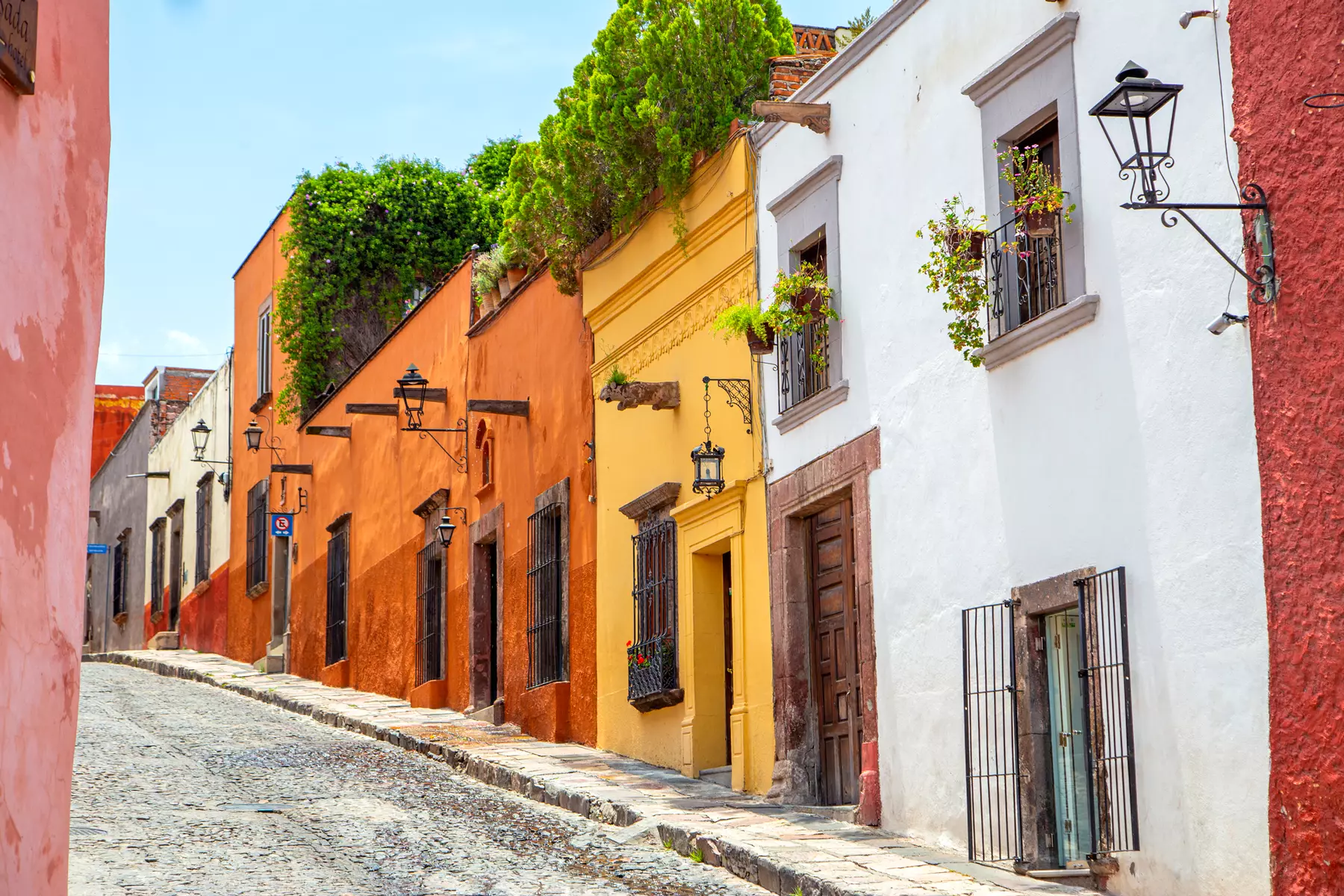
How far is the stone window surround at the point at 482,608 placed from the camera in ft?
59.6

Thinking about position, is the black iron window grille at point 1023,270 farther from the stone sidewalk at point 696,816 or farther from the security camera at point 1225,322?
the stone sidewalk at point 696,816

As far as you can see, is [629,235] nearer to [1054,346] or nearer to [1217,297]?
[1054,346]

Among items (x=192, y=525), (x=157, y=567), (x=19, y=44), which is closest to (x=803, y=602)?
(x=19, y=44)

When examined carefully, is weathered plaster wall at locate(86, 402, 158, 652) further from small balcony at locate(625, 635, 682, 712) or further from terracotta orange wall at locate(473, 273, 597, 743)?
small balcony at locate(625, 635, 682, 712)

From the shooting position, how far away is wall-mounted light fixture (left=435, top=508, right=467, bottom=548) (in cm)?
1902

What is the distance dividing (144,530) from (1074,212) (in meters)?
30.6

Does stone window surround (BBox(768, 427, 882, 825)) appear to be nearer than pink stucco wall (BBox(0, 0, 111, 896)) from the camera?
No

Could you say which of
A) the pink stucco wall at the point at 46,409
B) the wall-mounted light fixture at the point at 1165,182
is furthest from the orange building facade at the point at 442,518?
the pink stucco wall at the point at 46,409

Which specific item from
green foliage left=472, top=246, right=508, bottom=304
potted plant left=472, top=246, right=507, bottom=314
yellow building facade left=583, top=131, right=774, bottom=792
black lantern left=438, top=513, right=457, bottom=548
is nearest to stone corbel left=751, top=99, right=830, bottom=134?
yellow building facade left=583, top=131, right=774, bottom=792

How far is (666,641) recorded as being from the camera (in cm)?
1361

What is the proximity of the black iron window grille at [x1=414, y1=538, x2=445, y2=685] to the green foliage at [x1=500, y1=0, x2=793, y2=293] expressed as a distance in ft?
20.9

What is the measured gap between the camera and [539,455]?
16.9 m

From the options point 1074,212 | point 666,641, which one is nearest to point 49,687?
point 1074,212

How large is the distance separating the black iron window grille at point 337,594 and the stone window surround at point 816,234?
12621 millimetres
